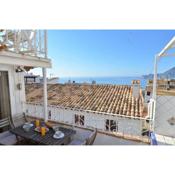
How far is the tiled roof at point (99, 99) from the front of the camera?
22.3 ft

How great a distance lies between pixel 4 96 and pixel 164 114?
396cm

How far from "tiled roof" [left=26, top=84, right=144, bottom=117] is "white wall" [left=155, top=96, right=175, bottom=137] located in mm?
3328

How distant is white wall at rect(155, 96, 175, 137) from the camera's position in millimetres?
2678

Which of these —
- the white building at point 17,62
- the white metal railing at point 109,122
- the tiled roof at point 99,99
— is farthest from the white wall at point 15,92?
the tiled roof at point 99,99

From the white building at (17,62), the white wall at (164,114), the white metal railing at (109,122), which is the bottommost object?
the white metal railing at (109,122)

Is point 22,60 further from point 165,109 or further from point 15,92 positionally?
point 165,109

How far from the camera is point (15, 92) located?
12.9 feet

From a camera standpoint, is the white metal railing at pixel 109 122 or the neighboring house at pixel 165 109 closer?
the neighboring house at pixel 165 109

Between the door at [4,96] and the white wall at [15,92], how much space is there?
0.32ft

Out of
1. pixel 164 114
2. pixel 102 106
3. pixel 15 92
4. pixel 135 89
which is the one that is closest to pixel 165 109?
pixel 164 114

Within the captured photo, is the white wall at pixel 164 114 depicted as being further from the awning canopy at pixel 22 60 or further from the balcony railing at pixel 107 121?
the balcony railing at pixel 107 121

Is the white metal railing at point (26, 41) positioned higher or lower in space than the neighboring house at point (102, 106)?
higher
